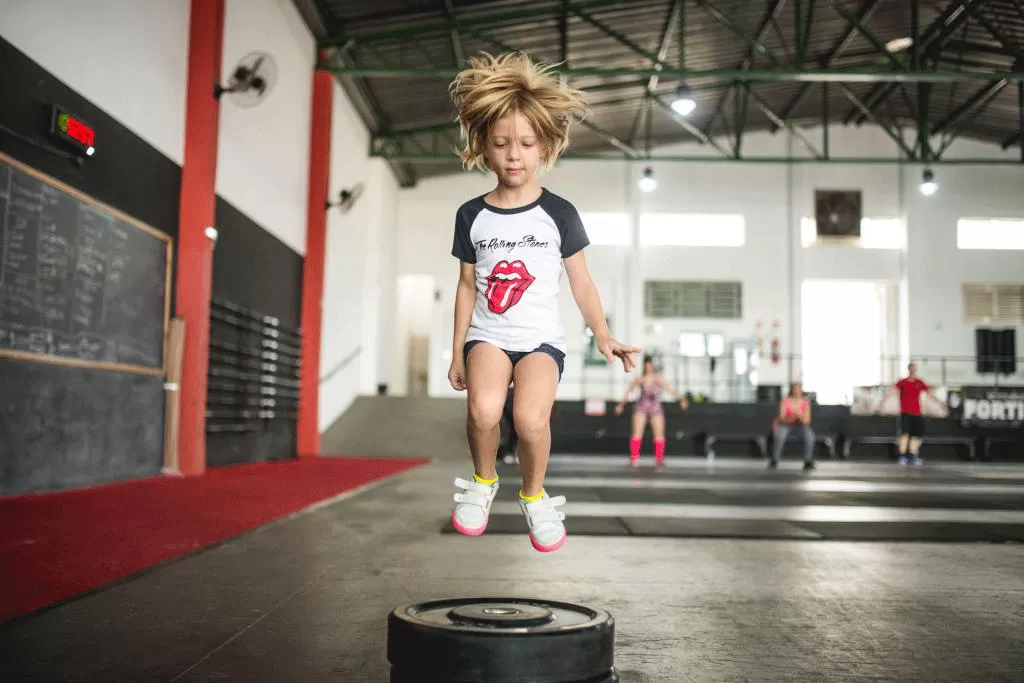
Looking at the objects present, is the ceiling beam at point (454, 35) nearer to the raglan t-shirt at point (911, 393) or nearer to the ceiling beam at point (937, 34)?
the ceiling beam at point (937, 34)

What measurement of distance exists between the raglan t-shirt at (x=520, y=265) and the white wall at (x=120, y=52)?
4.33 m

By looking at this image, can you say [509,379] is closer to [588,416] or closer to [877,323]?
[588,416]

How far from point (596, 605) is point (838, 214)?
17627 mm

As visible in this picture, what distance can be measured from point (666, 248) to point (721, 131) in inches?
111

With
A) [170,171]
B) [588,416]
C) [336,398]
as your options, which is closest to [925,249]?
[588,416]

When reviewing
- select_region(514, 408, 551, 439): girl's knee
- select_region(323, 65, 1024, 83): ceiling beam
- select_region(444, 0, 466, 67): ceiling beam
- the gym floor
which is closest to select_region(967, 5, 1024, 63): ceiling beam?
select_region(323, 65, 1024, 83): ceiling beam

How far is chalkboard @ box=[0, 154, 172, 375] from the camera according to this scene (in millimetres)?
5047

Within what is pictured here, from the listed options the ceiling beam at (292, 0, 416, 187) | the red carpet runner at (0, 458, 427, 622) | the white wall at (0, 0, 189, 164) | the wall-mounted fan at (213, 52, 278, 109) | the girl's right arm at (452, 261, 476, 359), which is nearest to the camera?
the girl's right arm at (452, 261, 476, 359)

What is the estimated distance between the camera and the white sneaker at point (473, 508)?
2.00m

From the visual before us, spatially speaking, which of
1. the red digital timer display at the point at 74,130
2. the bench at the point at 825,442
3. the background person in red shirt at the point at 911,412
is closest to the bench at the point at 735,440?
the bench at the point at 825,442

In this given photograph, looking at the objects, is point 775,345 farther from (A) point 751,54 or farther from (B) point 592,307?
(B) point 592,307

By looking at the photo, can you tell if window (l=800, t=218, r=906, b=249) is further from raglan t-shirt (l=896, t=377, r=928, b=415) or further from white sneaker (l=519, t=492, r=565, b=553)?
white sneaker (l=519, t=492, r=565, b=553)

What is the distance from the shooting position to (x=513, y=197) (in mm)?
2080

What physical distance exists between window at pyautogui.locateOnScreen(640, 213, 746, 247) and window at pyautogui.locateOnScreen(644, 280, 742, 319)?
37.1 inches
